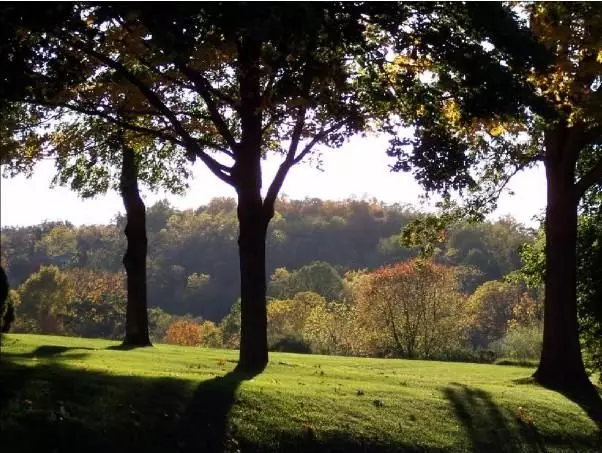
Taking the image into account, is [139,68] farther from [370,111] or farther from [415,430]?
[415,430]

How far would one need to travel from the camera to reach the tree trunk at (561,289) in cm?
1983

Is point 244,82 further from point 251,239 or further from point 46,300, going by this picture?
point 46,300

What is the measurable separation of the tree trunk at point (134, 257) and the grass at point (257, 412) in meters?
6.86

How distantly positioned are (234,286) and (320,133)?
337 ft

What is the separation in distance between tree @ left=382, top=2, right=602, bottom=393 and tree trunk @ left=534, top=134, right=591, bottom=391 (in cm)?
3

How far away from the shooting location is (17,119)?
19750 mm

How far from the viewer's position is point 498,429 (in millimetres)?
14000

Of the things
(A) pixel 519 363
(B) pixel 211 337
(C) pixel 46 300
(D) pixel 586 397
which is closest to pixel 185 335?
(B) pixel 211 337

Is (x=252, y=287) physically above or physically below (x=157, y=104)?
below

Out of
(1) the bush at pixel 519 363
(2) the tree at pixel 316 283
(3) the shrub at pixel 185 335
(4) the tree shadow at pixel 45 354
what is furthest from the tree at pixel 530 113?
(2) the tree at pixel 316 283

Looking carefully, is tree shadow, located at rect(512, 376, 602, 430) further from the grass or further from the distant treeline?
the distant treeline

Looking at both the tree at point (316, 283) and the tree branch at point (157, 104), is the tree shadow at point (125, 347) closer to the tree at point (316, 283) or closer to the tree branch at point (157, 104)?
the tree branch at point (157, 104)

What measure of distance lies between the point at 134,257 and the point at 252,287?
8845 millimetres

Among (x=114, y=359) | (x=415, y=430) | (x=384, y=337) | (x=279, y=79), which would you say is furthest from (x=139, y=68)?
(x=384, y=337)
